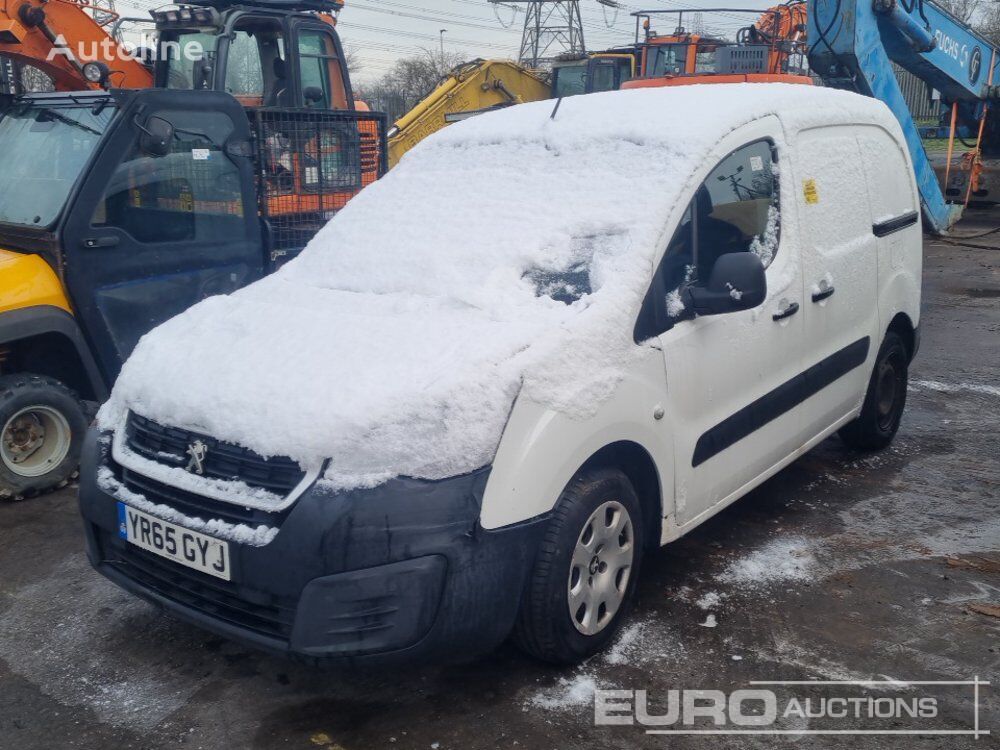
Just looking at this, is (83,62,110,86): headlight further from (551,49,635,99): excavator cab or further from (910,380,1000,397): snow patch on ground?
(551,49,635,99): excavator cab

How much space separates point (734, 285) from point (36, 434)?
365cm

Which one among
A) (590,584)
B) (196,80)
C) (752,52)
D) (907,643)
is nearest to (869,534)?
(907,643)

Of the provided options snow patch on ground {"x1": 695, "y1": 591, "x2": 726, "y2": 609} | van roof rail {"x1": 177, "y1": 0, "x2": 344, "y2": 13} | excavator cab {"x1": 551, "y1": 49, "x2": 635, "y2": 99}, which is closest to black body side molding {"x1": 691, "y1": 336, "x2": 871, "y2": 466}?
snow patch on ground {"x1": 695, "y1": 591, "x2": 726, "y2": 609}

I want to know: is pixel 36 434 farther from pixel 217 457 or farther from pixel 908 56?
pixel 908 56

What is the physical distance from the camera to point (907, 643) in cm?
339

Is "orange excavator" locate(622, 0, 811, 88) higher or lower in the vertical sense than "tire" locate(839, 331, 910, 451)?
higher

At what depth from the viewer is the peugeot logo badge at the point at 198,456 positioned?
291cm

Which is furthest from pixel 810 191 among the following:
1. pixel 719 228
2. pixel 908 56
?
pixel 908 56

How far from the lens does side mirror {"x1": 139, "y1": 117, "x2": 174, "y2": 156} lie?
488cm

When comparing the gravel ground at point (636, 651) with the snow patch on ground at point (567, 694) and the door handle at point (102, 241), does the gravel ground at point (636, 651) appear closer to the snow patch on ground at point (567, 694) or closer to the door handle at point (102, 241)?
the snow patch on ground at point (567, 694)

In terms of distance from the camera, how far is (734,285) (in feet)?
10.9

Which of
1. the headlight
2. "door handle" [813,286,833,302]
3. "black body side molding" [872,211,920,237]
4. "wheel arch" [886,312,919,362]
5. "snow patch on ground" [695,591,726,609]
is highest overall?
the headlight

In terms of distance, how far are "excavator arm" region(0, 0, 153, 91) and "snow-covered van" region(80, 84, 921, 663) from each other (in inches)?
181

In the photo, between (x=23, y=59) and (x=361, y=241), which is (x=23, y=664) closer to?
(x=361, y=241)
